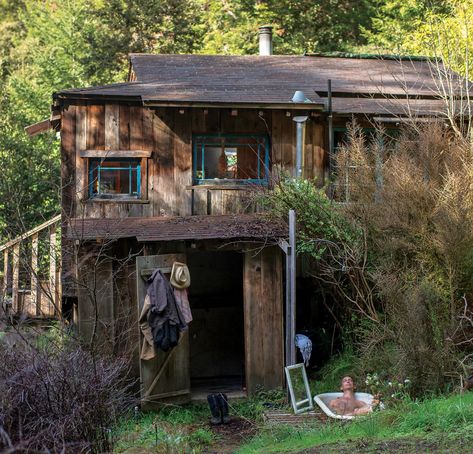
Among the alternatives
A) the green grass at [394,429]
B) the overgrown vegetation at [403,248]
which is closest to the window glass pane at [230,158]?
the overgrown vegetation at [403,248]

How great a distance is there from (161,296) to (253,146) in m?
4.07

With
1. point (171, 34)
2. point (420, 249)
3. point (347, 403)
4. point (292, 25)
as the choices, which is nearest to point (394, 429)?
point (347, 403)

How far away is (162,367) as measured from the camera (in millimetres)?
11555

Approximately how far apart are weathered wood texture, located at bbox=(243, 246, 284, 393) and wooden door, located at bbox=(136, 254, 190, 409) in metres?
1.04

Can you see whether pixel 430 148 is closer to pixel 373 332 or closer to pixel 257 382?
pixel 373 332

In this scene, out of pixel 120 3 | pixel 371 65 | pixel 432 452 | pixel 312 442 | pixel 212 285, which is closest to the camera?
pixel 432 452

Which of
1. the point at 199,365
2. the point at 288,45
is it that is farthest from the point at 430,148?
the point at 288,45

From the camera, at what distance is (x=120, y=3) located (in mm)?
25406

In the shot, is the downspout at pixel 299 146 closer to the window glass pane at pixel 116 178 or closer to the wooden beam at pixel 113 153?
the wooden beam at pixel 113 153

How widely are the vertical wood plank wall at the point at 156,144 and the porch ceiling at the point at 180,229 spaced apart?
2.37 feet

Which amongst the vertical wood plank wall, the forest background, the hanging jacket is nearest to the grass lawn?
the hanging jacket

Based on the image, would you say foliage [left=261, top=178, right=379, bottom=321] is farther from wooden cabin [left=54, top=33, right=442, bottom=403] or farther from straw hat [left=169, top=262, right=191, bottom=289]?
straw hat [left=169, top=262, right=191, bottom=289]

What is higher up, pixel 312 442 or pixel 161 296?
pixel 161 296

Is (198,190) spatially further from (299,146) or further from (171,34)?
(171,34)
